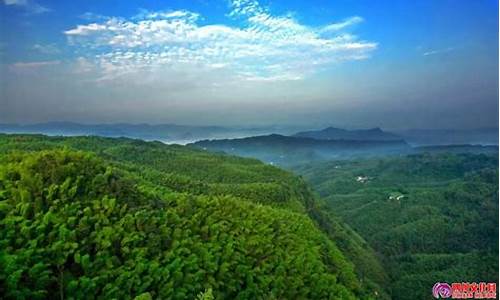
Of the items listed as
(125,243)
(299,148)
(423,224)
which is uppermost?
(125,243)

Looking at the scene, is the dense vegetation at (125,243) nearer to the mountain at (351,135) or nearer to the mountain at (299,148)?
the mountain at (299,148)

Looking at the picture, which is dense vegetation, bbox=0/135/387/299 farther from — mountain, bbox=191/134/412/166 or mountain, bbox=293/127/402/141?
mountain, bbox=293/127/402/141

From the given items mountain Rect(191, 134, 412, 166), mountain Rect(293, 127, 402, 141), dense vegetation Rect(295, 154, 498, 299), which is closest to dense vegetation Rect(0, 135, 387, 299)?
dense vegetation Rect(295, 154, 498, 299)

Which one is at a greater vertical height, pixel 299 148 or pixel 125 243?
pixel 125 243

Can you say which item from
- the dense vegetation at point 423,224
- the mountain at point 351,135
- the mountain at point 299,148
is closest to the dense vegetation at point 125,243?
the dense vegetation at point 423,224

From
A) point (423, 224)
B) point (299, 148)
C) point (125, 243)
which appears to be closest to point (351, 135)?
point (299, 148)

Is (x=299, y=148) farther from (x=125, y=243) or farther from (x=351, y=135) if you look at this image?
(x=125, y=243)

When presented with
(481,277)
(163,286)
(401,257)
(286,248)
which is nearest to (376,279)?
(481,277)
